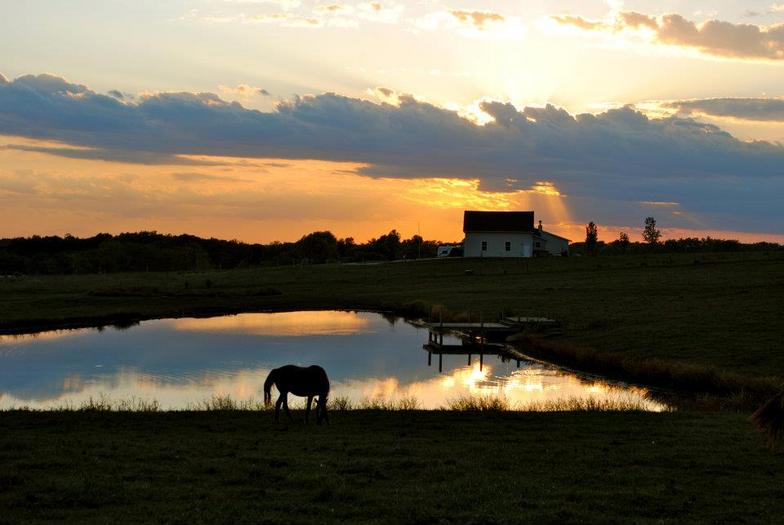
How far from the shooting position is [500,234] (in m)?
114

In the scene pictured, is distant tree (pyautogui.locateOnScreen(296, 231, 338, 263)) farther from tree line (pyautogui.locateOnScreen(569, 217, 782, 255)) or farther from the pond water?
the pond water

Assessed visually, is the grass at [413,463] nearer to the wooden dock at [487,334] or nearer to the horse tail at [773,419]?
the horse tail at [773,419]

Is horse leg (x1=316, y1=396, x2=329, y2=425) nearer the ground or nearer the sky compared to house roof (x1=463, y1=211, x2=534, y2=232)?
nearer the ground

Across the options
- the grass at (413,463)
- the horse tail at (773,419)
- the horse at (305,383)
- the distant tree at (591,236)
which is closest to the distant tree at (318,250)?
the distant tree at (591,236)

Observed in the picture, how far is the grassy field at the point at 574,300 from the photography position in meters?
36.3

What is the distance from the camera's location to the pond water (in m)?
30.7

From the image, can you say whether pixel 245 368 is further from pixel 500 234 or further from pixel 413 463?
pixel 500 234

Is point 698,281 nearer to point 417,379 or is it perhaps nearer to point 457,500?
point 417,379

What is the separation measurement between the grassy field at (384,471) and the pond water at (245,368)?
342 inches

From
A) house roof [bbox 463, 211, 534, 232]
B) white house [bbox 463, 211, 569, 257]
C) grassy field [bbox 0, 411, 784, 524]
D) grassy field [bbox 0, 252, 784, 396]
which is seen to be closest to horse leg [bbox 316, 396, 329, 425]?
grassy field [bbox 0, 411, 784, 524]

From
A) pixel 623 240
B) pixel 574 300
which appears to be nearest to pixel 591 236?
pixel 623 240

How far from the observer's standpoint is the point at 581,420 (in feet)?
65.3

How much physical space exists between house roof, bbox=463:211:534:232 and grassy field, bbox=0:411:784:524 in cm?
9541

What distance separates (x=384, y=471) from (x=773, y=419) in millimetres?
6509
